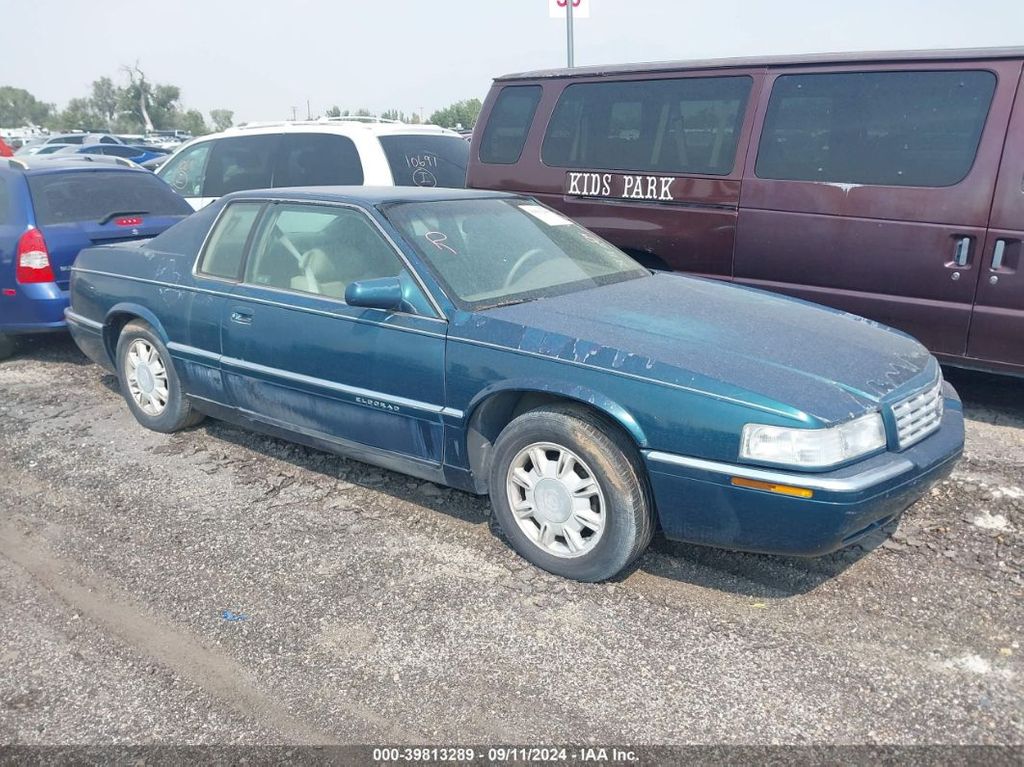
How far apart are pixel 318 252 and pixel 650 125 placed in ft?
8.61

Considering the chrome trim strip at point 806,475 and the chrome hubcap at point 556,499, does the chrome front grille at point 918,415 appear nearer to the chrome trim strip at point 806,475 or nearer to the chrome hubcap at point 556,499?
the chrome trim strip at point 806,475

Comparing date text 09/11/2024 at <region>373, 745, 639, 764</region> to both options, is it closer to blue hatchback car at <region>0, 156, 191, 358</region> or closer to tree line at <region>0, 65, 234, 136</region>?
blue hatchback car at <region>0, 156, 191, 358</region>

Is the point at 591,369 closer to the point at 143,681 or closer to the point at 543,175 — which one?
the point at 143,681

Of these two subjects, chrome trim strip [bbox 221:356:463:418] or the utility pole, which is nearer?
chrome trim strip [bbox 221:356:463:418]

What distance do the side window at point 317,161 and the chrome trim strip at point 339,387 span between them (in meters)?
3.32

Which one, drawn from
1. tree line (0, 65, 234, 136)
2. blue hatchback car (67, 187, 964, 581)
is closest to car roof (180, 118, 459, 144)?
blue hatchback car (67, 187, 964, 581)

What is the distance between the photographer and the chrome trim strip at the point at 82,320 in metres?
5.08

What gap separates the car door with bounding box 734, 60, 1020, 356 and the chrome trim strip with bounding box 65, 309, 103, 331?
157 inches

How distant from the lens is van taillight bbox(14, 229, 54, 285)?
5965 mm

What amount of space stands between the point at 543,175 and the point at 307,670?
414cm

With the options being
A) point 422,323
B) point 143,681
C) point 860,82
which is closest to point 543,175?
point 860,82

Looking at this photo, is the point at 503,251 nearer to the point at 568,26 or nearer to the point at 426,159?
the point at 426,159

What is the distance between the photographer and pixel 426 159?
7.42m

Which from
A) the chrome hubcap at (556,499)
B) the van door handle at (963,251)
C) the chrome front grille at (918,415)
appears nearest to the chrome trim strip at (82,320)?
the chrome hubcap at (556,499)
